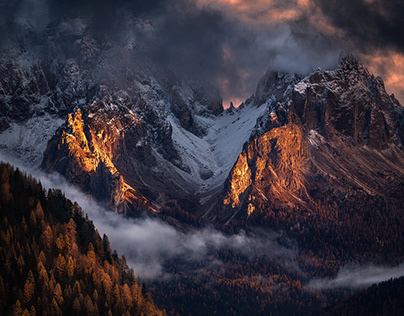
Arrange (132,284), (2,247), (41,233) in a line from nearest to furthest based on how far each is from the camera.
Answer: (2,247)
(41,233)
(132,284)

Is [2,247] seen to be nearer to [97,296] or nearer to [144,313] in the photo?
[97,296]

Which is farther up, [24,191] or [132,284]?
[24,191]

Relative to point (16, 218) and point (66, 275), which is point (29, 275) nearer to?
point (66, 275)

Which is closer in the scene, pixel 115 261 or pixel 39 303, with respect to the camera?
pixel 39 303

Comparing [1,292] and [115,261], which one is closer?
[1,292]

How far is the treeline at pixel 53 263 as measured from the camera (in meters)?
153

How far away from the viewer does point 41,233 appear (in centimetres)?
17288

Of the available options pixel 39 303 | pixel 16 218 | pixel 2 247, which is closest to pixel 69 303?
pixel 39 303

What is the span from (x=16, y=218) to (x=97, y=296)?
33543 millimetres

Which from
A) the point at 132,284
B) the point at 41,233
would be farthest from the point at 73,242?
the point at 132,284

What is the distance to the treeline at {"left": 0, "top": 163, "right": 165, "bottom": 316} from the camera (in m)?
153

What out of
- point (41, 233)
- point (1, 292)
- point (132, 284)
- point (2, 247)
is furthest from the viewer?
point (132, 284)

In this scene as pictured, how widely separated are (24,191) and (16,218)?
11179 millimetres

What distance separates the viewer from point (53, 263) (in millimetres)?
165125
